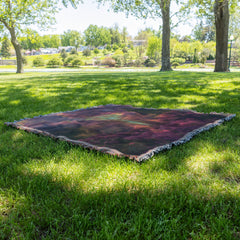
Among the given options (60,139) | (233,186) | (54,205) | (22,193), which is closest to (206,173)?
(233,186)

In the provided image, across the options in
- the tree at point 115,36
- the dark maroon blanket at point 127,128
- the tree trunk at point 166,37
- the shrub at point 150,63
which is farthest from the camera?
the tree at point 115,36

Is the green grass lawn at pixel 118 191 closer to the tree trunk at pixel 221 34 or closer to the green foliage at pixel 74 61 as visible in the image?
the tree trunk at pixel 221 34

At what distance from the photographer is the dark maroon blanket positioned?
251 cm

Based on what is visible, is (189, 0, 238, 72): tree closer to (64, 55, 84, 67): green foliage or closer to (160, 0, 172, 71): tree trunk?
(160, 0, 172, 71): tree trunk

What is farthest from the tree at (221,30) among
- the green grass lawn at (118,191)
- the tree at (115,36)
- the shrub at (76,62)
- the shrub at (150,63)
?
the tree at (115,36)

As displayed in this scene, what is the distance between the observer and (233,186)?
1.74m

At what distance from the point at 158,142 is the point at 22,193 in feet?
4.76

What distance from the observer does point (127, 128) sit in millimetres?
3170

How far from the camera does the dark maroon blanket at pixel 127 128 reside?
2.51 m

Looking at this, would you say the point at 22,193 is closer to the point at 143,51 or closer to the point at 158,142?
the point at 158,142

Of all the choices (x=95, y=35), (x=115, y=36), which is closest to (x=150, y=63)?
(x=95, y=35)

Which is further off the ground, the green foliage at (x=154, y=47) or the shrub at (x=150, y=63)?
the green foliage at (x=154, y=47)

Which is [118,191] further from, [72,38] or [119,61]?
[72,38]

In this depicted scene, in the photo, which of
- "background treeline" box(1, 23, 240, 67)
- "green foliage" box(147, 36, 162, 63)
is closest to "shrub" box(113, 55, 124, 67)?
"background treeline" box(1, 23, 240, 67)
